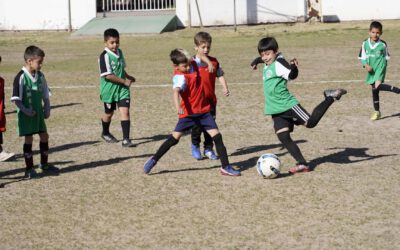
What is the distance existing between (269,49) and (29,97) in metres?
3.12

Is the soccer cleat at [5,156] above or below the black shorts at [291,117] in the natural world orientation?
below

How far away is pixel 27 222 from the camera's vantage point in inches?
328

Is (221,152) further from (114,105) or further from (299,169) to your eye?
(114,105)

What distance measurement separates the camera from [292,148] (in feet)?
33.5

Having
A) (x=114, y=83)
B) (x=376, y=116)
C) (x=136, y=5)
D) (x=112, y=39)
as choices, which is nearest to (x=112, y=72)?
(x=114, y=83)

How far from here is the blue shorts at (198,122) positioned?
33.4 ft

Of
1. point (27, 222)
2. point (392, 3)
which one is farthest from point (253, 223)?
point (392, 3)

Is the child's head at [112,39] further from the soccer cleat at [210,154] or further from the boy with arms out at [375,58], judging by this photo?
the boy with arms out at [375,58]

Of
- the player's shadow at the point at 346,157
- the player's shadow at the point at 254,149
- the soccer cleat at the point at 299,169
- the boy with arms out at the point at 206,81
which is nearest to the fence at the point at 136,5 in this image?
the player's shadow at the point at 254,149

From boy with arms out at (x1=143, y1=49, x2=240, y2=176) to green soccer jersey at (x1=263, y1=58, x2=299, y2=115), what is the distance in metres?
0.80

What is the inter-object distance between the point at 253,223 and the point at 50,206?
2.39 m

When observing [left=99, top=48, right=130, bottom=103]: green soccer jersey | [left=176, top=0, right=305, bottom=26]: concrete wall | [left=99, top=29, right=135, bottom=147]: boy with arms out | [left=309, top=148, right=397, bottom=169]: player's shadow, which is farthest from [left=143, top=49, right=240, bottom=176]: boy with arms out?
[left=176, top=0, right=305, bottom=26]: concrete wall

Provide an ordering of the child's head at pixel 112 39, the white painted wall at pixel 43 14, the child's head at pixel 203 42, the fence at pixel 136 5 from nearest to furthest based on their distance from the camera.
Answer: the child's head at pixel 203 42 → the child's head at pixel 112 39 → the fence at pixel 136 5 → the white painted wall at pixel 43 14

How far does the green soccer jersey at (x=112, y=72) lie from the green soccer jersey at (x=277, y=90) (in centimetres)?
303
